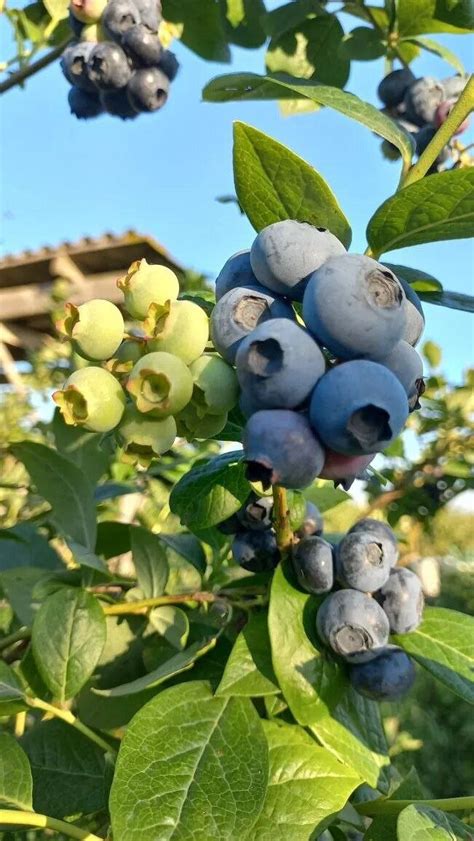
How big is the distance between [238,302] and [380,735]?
1.94 feet

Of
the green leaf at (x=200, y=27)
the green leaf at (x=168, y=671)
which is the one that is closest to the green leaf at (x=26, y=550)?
the green leaf at (x=168, y=671)

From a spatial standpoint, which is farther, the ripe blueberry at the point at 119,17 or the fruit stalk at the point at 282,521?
the ripe blueberry at the point at 119,17

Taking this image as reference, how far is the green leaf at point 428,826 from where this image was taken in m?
0.67

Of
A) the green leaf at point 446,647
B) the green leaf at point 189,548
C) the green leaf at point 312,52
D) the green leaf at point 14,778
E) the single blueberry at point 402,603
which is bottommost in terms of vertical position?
the green leaf at point 14,778

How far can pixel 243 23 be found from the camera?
154 centimetres

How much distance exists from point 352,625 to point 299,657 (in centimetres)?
6

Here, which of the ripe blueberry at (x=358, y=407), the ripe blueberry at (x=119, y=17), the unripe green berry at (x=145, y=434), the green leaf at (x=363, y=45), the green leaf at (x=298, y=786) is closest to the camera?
the ripe blueberry at (x=358, y=407)

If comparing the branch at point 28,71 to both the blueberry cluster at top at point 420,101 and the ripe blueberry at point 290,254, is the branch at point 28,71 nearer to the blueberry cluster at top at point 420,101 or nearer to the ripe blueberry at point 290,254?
the blueberry cluster at top at point 420,101

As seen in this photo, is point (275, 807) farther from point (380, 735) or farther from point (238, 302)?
point (238, 302)

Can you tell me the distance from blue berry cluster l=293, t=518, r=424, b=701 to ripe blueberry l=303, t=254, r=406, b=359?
0.32 meters

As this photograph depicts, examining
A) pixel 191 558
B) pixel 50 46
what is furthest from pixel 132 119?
pixel 191 558

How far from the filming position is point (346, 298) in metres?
0.54

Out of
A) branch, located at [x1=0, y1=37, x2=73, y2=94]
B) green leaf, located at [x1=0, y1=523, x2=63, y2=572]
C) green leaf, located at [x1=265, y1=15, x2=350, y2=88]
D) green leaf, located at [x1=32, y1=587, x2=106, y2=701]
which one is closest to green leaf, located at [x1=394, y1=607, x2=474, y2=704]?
green leaf, located at [x1=32, y1=587, x2=106, y2=701]

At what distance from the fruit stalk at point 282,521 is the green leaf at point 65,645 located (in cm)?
23
